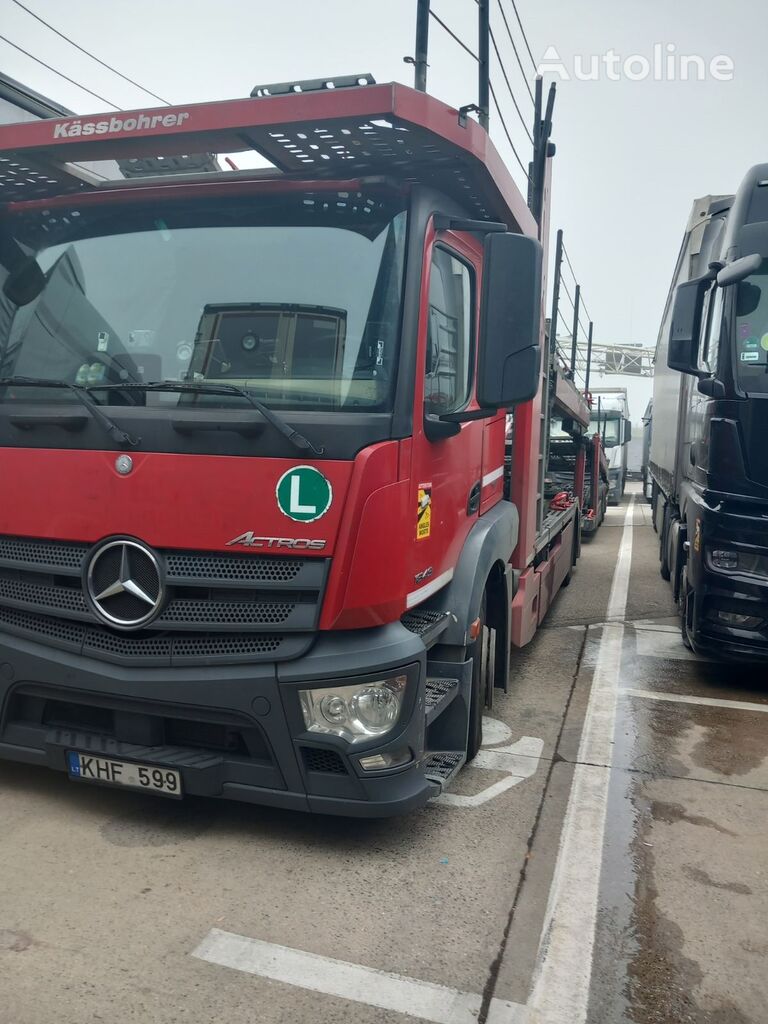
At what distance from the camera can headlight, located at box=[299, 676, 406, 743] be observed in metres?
3.25

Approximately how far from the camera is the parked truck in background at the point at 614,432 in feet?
76.5

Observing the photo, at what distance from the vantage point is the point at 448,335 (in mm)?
3803

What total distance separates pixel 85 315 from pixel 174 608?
1273 mm

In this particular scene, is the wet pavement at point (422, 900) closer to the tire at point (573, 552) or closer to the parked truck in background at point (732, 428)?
the parked truck in background at point (732, 428)

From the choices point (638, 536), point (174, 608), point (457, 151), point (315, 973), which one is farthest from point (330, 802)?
point (638, 536)

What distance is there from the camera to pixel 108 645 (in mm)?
3443

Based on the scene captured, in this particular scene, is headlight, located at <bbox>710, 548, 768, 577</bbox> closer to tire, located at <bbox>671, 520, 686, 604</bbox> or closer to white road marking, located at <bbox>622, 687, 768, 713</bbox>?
white road marking, located at <bbox>622, 687, 768, 713</bbox>

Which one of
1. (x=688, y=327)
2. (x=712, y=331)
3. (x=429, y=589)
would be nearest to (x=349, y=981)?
(x=429, y=589)

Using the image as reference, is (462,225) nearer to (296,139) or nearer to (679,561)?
(296,139)

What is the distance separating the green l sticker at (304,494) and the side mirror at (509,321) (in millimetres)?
821

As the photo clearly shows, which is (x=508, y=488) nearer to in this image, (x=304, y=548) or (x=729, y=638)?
(x=729, y=638)

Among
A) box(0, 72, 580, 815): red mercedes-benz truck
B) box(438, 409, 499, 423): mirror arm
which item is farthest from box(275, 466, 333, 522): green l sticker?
box(438, 409, 499, 423): mirror arm

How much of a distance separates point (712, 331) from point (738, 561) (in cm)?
158

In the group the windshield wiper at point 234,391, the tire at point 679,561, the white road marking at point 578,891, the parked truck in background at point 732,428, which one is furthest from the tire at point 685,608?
the windshield wiper at point 234,391
